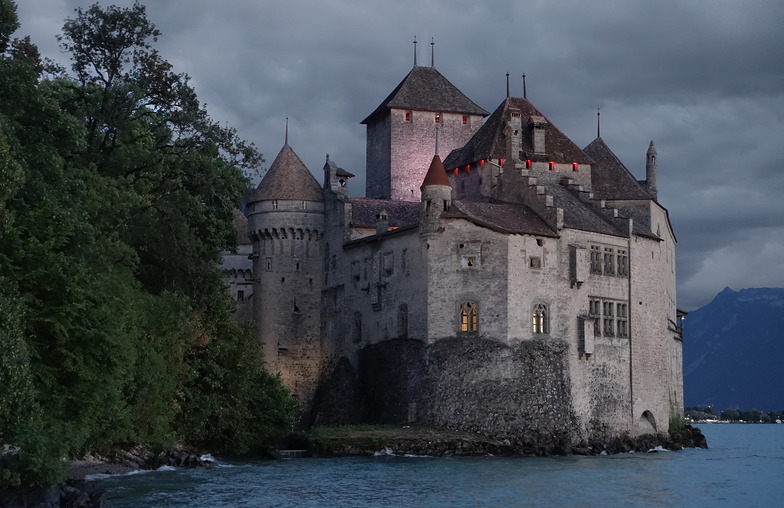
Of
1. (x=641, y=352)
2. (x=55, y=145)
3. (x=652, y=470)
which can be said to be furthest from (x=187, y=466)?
(x=641, y=352)

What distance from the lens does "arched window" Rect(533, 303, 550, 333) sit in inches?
2739

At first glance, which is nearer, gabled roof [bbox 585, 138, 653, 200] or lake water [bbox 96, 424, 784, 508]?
lake water [bbox 96, 424, 784, 508]

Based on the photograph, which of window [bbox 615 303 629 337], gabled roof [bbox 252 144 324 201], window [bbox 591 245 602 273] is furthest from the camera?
gabled roof [bbox 252 144 324 201]

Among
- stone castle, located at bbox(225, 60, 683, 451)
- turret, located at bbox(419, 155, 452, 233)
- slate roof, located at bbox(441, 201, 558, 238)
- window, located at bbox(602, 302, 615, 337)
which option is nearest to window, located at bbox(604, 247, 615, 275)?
stone castle, located at bbox(225, 60, 683, 451)

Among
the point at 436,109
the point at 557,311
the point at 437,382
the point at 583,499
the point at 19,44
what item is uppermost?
the point at 436,109

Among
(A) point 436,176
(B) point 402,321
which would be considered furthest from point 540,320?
(A) point 436,176

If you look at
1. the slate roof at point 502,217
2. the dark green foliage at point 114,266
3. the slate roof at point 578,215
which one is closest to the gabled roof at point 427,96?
the slate roof at point 578,215

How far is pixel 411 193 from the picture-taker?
89250 mm

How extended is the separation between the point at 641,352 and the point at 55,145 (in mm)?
43675

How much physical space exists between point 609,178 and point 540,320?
15.4 m

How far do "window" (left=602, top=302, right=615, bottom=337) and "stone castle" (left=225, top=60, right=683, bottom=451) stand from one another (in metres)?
0.10

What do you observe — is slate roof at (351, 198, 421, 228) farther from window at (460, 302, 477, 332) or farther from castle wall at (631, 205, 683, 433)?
castle wall at (631, 205, 683, 433)

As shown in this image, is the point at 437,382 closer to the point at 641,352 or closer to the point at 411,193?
the point at 641,352

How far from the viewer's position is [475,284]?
6900cm
